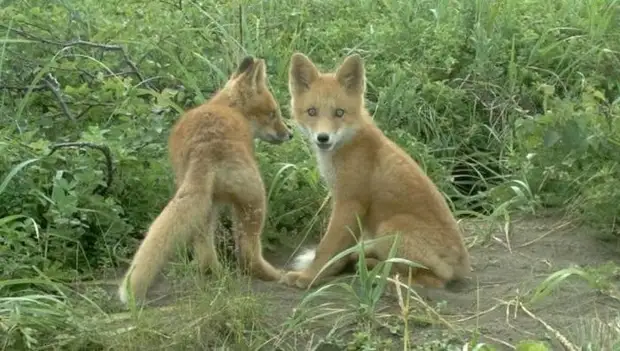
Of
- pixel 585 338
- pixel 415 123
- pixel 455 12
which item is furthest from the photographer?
pixel 455 12

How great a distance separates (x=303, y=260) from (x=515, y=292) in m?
1.28

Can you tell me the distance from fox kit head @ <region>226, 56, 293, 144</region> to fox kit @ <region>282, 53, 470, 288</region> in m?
0.22

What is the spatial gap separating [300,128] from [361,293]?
1559mm

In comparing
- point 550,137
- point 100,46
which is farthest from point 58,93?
point 550,137

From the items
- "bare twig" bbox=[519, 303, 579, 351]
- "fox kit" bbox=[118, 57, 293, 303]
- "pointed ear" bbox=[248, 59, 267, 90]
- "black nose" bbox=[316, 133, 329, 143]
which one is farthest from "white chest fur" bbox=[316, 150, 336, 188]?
"bare twig" bbox=[519, 303, 579, 351]

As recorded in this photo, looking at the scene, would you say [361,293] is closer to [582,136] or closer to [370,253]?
[370,253]

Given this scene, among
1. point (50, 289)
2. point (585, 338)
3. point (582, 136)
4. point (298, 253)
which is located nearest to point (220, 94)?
point (298, 253)

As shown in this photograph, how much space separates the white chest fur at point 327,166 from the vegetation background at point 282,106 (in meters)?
0.49

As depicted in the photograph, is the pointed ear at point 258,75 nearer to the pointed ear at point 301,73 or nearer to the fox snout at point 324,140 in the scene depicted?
the pointed ear at point 301,73

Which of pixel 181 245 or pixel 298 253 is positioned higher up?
pixel 181 245

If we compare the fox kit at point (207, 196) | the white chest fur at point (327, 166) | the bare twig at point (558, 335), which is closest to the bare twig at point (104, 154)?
the fox kit at point (207, 196)

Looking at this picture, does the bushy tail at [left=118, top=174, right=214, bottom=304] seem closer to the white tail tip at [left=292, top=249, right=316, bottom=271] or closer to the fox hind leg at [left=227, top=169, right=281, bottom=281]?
the fox hind leg at [left=227, top=169, right=281, bottom=281]

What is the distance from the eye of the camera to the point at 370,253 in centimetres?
629

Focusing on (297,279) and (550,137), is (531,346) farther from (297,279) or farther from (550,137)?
(550,137)
